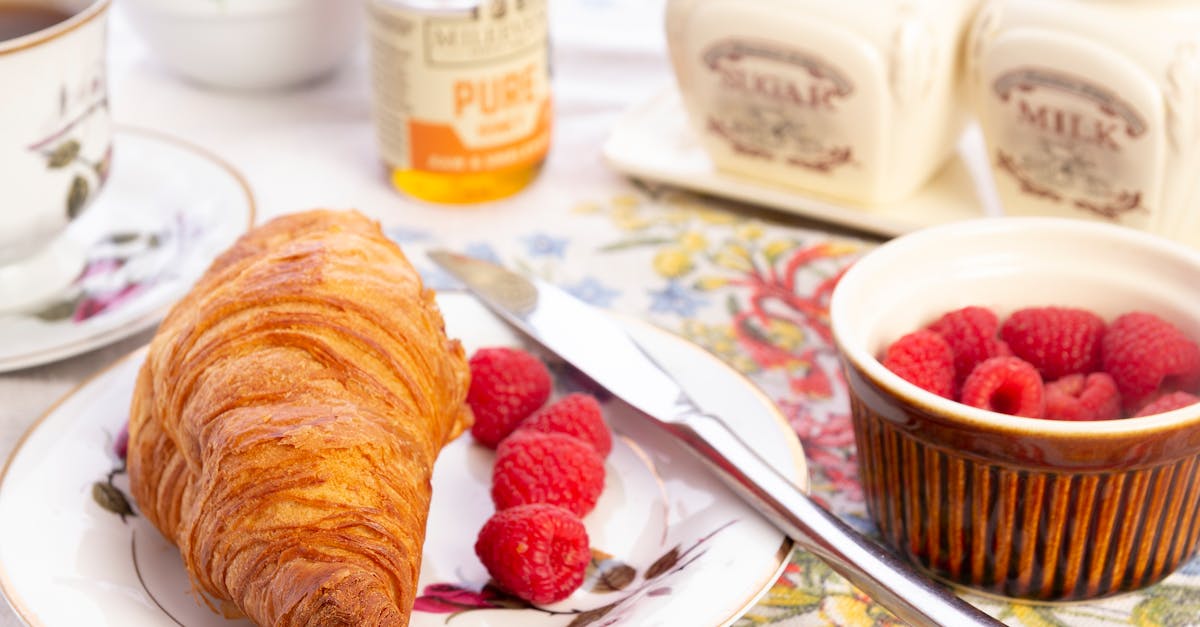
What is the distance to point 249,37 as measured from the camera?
1.49 metres

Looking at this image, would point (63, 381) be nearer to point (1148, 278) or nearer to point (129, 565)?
point (129, 565)

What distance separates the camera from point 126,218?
1.27m

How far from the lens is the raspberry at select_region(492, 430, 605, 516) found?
2.91 ft

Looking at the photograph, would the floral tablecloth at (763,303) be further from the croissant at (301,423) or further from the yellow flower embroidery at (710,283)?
the croissant at (301,423)

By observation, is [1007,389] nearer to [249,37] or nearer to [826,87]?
[826,87]

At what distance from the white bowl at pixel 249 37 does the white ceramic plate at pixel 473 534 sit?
59cm

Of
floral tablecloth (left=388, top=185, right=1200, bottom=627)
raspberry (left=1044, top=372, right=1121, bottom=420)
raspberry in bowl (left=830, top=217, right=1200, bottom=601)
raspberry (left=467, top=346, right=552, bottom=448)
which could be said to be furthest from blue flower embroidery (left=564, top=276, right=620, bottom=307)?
raspberry (left=1044, top=372, right=1121, bottom=420)

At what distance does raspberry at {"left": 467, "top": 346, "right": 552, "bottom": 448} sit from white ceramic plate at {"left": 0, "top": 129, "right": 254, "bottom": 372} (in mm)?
277

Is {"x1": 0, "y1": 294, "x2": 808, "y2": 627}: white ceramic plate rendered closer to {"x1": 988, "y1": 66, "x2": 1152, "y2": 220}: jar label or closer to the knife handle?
the knife handle

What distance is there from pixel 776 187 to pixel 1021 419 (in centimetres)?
58

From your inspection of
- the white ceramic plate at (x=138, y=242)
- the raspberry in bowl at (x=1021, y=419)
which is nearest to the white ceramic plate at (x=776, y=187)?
the raspberry in bowl at (x=1021, y=419)

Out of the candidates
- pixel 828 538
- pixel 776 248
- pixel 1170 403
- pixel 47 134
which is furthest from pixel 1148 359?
pixel 47 134

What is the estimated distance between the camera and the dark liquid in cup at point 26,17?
3.77 feet

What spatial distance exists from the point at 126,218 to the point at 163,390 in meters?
0.50
